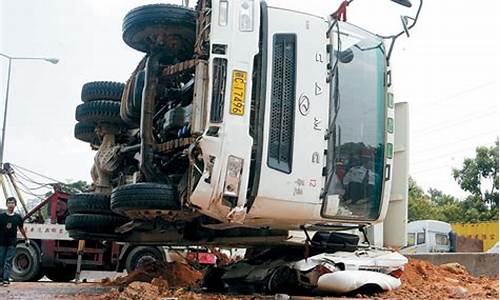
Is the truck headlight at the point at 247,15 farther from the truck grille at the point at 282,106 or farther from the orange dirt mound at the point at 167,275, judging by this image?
the orange dirt mound at the point at 167,275

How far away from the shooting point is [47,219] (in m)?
10.6

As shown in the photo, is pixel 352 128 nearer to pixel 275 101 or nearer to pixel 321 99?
pixel 321 99

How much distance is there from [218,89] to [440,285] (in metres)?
2.53

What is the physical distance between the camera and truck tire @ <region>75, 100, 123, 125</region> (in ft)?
20.2

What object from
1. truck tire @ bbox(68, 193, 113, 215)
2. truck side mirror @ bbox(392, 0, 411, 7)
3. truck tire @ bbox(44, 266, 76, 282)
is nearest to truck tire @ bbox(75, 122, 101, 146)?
truck tire @ bbox(68, 193, 113, 215)

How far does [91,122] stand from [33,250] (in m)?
4.65

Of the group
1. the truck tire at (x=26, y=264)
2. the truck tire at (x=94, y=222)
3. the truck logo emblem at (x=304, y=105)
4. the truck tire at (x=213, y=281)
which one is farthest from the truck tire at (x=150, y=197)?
the truck tire at (x=26, y=264)

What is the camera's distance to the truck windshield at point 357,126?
4.79 m

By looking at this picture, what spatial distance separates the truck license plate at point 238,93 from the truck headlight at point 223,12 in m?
0.37

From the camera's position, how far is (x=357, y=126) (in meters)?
4.90

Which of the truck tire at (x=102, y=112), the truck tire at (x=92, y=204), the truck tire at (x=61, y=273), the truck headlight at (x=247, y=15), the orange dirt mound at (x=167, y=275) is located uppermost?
the truck headlight at (x=247, y=15)

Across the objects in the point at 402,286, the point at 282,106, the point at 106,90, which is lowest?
the point at 402,286

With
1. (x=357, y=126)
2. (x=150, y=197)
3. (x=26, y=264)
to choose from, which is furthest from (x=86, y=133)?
(x=26, y=264)

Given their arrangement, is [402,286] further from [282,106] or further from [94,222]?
[94,222]
